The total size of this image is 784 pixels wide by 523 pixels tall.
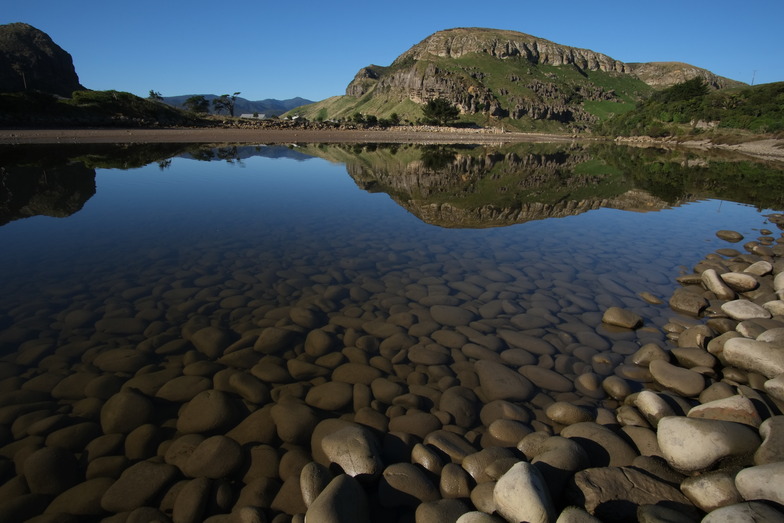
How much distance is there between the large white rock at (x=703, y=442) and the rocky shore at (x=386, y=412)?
18mm

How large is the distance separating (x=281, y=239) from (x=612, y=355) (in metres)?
9.12

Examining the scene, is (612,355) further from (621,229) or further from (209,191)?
(209,191)

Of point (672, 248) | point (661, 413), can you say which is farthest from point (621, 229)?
point (661, 413)

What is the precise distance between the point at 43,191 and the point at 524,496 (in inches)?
822

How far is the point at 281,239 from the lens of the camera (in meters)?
11.9

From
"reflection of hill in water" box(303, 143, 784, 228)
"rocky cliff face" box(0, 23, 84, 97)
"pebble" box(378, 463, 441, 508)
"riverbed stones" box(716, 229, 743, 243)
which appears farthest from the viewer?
"rocky cliff face" box(0, 23, 84, 97)

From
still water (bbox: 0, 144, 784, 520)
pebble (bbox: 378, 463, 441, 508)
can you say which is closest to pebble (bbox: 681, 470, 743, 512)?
still water (bbox: 0, 144, 784, 520)

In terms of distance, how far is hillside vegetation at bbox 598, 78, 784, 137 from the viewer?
77.1 meters

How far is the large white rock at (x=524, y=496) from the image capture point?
10.7 feet

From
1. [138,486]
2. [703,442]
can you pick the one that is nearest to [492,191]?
[703,442]

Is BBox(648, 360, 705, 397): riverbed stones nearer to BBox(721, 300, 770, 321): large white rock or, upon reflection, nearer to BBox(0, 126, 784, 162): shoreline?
BBox(721, 300, 770, 321): large white rock

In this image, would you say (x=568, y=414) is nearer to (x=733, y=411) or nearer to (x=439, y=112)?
(x=733, y=411)

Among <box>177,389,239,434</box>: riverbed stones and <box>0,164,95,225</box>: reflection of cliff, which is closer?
<box>177,389,239,434</box>: riverbed stones

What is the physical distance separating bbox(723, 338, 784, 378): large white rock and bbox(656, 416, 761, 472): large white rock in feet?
6.98
